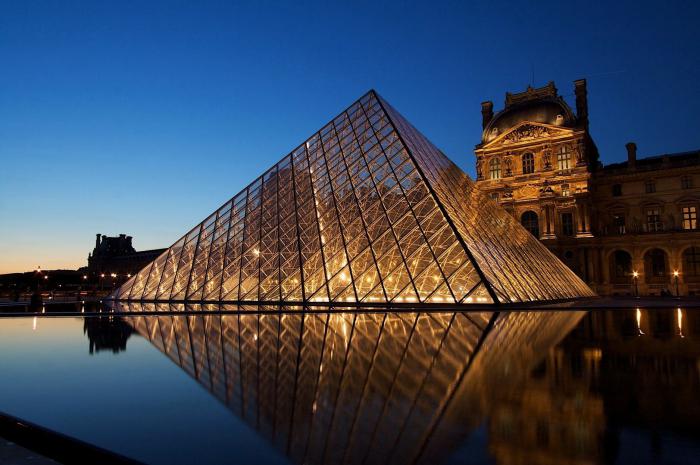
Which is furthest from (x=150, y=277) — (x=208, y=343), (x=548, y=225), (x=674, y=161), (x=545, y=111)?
(x=674, y=161)

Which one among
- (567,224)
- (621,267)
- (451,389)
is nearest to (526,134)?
(567,224)


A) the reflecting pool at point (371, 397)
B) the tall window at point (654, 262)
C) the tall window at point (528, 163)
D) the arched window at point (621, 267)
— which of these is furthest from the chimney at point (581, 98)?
the reflecting pool at point (371, 397)

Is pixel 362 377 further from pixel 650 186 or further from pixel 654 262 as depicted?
pixel 654 262

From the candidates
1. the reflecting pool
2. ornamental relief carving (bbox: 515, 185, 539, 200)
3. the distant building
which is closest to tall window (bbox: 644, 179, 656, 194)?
ornamental relief carving (bbox: 515, 185, 539, 200)

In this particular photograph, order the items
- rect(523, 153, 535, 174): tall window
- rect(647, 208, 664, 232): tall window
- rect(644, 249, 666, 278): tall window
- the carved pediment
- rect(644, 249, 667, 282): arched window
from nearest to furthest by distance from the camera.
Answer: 1. rect(647, 208, 664, 232): tall window
2. rect(644, 249, 667, 282): arched window
3. rect(644, 249, 666, 278): tall window
4. the carved pediment
5. rect(523, 153, 535, 174): tall window

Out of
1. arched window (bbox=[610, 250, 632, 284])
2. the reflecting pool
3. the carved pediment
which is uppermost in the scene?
the carved pediment

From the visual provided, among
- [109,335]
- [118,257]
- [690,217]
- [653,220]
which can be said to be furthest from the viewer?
[118,257]

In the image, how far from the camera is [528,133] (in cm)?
4825

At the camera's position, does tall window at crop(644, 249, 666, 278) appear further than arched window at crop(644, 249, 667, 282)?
Yes

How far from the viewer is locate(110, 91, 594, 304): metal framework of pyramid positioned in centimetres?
1848

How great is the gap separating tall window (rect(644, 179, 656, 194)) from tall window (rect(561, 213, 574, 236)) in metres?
7.13

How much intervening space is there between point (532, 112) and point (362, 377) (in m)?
49.5

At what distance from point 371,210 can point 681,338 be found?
44.1ft

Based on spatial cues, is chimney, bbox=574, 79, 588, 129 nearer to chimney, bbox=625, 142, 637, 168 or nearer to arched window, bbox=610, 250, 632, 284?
chimney, bbox=625, 142, 637, 168
